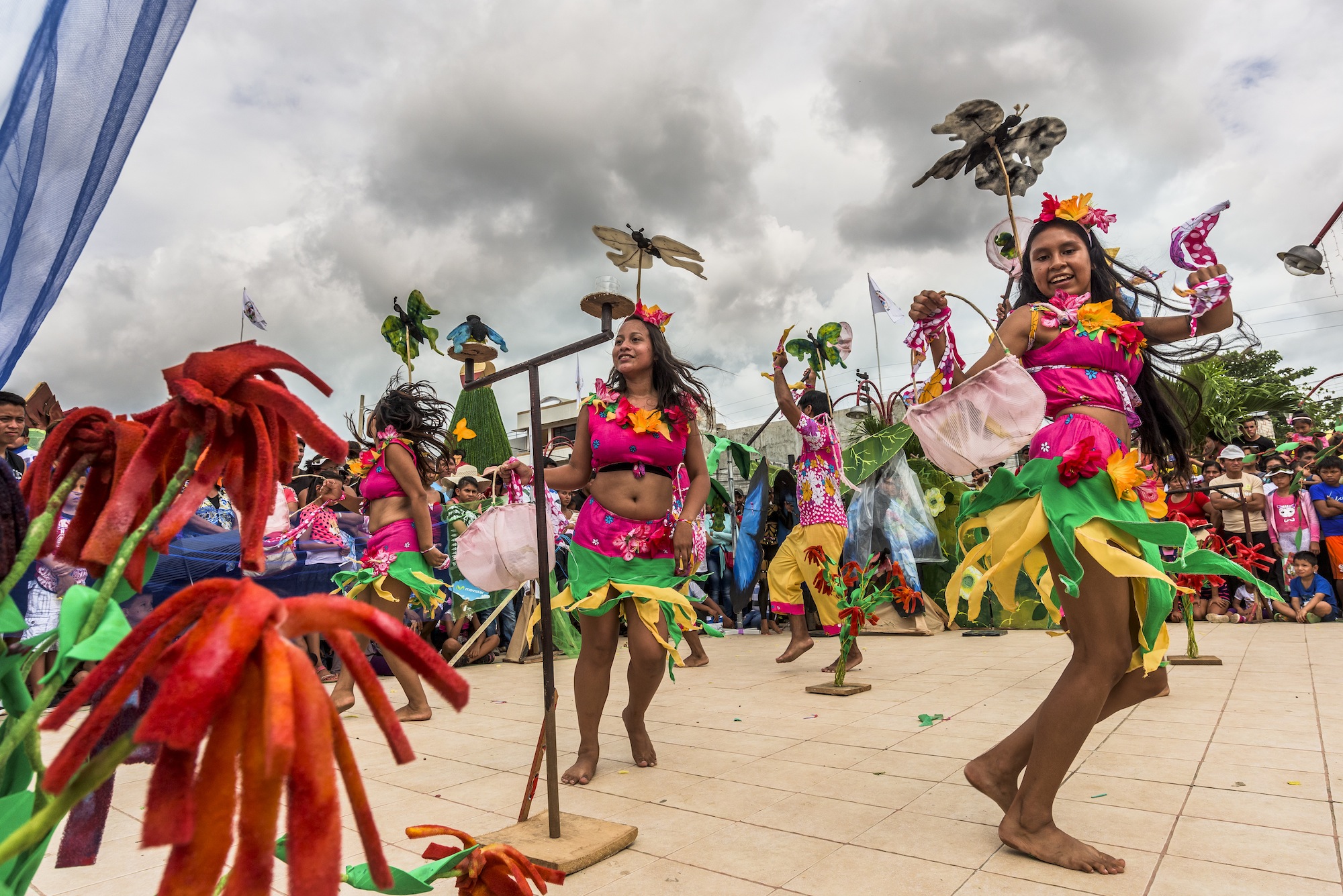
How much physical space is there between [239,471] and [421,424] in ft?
13.9

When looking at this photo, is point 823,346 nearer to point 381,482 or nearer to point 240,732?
point 381,482

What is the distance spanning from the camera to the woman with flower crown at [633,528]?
326cm

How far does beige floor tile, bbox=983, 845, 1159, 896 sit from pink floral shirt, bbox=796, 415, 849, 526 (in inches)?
158

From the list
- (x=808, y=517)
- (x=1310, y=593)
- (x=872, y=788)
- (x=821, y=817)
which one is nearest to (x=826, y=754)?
(x=872, y=788)

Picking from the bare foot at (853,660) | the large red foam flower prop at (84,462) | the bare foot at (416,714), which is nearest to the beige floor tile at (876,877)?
the large red foam flower prop at (84,462)

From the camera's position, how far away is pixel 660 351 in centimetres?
370

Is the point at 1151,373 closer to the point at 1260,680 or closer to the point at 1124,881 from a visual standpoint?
the point at 1124,881

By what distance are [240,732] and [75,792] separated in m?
0.20

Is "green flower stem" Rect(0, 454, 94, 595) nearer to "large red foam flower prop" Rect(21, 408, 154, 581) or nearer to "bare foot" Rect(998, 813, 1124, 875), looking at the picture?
"large red foam flower prop" Rect(21, 408, 154, 581)

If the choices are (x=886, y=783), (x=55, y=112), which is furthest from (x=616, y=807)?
(x=55, y=112)

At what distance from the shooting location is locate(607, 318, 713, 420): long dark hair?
3615 millimetres

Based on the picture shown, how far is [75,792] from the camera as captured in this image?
2.17 ft

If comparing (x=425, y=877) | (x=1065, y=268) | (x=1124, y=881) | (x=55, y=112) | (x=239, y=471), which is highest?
(x=1065, y=268)

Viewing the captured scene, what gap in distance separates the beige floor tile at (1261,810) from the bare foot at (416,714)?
3.69 m
